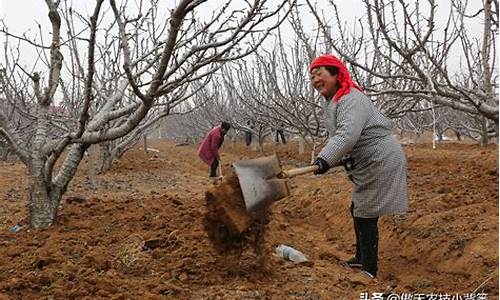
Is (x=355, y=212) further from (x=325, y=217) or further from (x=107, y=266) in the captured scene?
(x=325, y=217)

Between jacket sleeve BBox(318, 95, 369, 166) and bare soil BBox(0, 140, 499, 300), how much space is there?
0.53 m

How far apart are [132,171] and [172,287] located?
7.59 m

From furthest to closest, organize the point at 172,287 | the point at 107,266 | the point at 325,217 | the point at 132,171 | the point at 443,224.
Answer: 1. the point at 132,171
2. the point at 325,217
3. the point at 443,224
4. the point at 107,266
5. the point at 172,287

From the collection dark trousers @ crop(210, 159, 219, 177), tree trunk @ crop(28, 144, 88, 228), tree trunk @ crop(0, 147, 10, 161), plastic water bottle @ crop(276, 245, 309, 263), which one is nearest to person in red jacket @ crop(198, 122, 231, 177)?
dark trousers @ crop(210, 159, 219, 177)

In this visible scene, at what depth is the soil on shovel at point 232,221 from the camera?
278 cm

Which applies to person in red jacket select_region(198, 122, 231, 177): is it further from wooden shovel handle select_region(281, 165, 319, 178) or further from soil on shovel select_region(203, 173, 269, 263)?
wooden shovel handle select_region(281, 165, 319, 178)

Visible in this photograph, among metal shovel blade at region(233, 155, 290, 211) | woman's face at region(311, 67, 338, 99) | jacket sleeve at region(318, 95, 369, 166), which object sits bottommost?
metal shovel blade at region(233, 155, 290, 211)

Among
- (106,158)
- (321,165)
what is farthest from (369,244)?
(106,158)

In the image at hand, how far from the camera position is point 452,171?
22.9 ft

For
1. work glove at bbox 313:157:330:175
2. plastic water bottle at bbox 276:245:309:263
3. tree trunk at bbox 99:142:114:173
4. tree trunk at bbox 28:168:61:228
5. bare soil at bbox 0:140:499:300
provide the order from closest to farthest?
bare soil at bbox 0:140:499:300 < work glove at bbox 313:157:330:175 < plastic water bottle at bbox 276:245:309:263 < tree trunk at bbox 28:168:61:228 < tree trunk at bbox 99:142:114:173

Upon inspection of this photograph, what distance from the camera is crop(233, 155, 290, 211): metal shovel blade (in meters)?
2.67

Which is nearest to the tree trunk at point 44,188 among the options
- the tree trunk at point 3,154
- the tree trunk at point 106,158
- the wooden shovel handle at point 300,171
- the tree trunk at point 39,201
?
the tree trunk at point 39,201

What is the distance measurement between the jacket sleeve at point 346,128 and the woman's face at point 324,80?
153 millimetres

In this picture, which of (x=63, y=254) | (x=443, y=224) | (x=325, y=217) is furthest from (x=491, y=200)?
(x=63, y=254)
